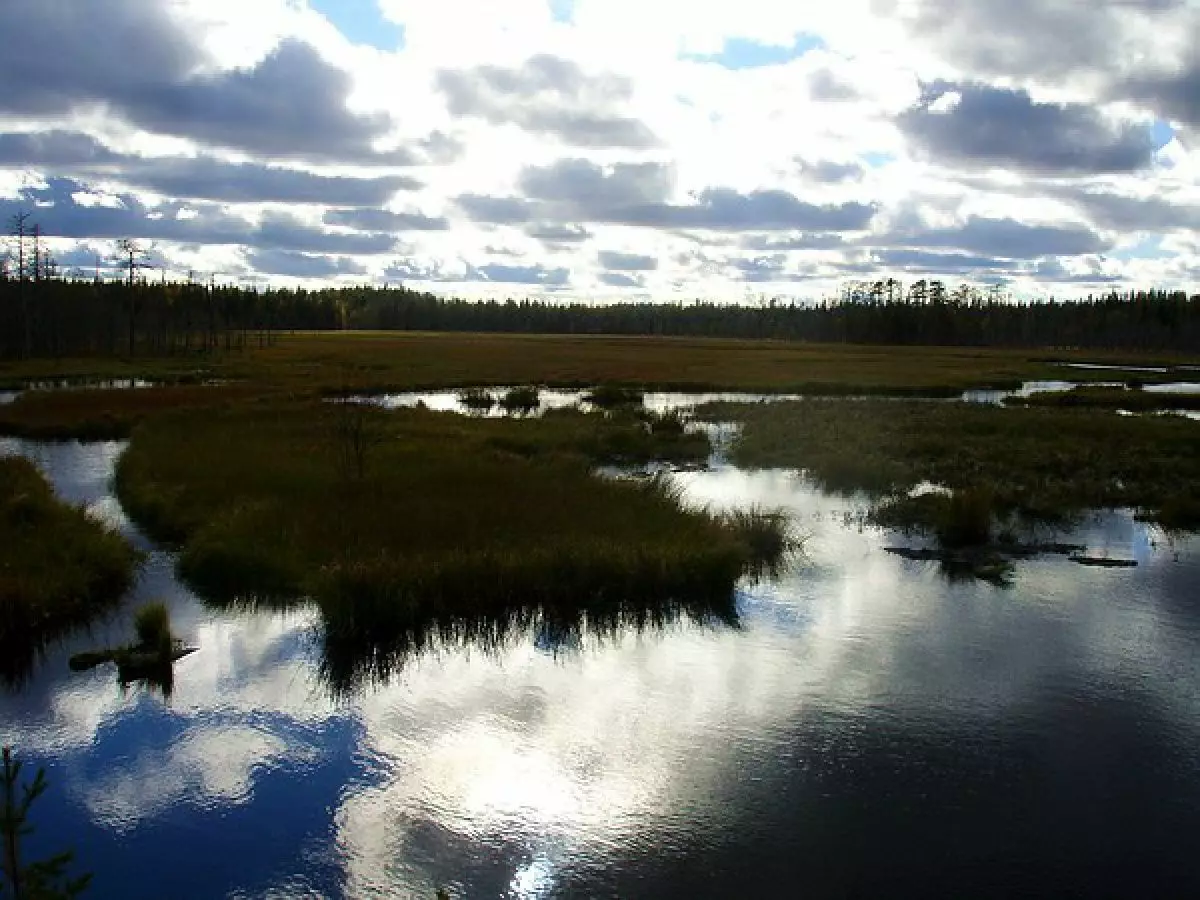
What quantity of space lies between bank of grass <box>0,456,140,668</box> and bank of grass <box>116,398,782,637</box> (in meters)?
1.61

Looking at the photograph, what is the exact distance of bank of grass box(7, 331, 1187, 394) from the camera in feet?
240

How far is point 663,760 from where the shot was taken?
524 inches

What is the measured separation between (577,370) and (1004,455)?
177 ft

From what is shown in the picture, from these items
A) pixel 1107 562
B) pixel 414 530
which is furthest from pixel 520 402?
pixel 1107 562

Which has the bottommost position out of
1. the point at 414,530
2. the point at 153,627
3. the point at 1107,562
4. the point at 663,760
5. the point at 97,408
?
the point at 663,760

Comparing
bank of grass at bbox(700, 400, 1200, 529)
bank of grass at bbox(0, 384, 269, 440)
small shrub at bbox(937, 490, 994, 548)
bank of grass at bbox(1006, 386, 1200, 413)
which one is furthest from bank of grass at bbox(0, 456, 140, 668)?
bank of grass at bbox(1006, 386, 1200, 413)

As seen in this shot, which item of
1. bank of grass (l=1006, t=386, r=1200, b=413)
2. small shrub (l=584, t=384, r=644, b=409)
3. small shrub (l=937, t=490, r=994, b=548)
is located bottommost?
small shrub (l=937, t=490, r=994, b=548)

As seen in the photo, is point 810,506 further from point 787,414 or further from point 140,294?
point 140,294

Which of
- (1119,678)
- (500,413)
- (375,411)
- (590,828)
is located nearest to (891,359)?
(500,413)

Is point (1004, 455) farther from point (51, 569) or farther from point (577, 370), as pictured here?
point (577, 370)

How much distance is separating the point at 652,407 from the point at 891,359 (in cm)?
5589

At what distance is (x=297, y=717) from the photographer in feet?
48.1

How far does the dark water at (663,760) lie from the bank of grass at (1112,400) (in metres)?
41.3

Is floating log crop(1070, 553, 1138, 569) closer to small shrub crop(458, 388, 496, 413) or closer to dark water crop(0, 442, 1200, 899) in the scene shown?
dark water crop(0, 442, 1200, 899)
